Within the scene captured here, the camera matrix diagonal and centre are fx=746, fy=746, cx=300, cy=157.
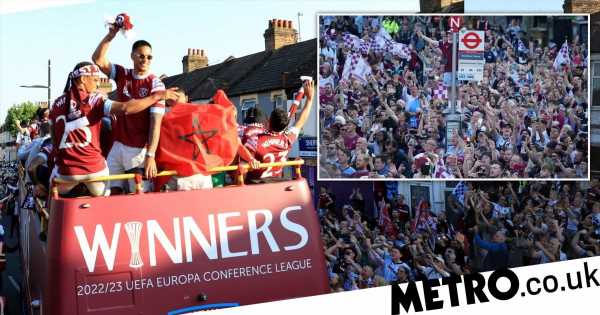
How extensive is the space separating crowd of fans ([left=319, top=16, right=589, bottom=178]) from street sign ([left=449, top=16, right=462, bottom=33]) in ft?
0.44

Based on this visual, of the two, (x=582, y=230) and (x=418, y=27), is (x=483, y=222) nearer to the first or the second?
(x=582, y=230)

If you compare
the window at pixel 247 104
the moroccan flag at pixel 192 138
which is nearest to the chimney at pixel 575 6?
the moroccan flag at pixel 192 138

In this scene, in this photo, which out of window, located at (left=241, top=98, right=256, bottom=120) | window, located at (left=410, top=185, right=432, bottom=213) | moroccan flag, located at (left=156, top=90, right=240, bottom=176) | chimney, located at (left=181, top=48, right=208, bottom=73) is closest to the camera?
moroccan flag, located at (left=156, top=90, right=240, bottom=176)

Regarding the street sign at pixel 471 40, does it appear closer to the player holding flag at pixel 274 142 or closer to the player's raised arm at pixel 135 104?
the player holding flag at pixel 274 142

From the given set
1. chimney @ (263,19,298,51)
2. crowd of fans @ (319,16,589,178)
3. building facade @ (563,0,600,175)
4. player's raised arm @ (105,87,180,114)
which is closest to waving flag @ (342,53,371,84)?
crowd of fans @ (319,16,589,178)

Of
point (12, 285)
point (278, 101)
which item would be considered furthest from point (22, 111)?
point (12, 285)

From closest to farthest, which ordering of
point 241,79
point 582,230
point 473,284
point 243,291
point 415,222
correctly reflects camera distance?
point 473,284
point 243,291
point 582,230
point 415,222
point 241,79

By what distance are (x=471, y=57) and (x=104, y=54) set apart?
850 centimetres

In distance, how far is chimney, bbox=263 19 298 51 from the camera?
973 inches

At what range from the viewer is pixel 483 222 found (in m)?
13.2

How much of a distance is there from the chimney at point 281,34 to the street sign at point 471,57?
12265 millimetres

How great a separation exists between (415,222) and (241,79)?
12170 mm

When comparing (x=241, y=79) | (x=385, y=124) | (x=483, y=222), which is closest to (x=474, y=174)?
(x=483, y=222)

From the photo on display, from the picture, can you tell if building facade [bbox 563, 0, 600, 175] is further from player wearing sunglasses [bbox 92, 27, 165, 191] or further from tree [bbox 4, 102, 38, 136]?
tree [bbox 4, 102, 38, 136]
